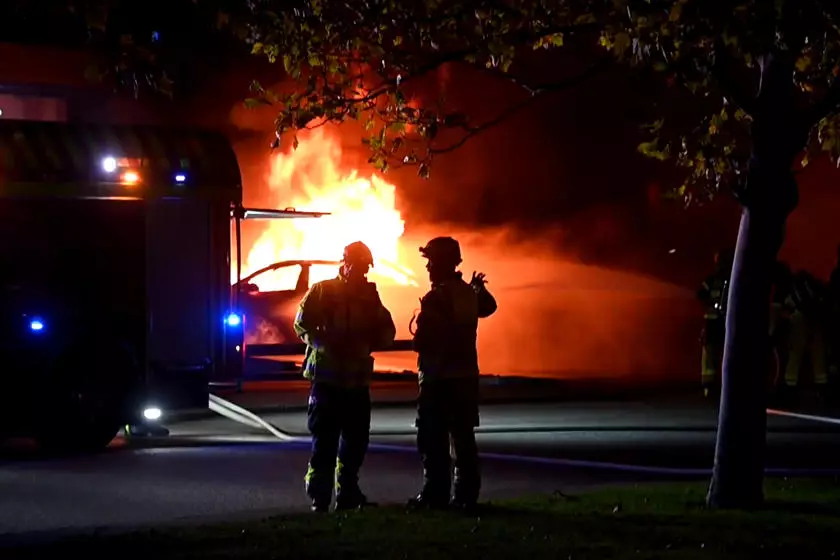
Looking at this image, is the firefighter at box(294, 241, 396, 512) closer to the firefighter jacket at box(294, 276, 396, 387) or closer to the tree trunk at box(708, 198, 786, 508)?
the firefighter jacket at box(294, 276, 396, 387)

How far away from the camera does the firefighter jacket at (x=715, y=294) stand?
51.6 feet

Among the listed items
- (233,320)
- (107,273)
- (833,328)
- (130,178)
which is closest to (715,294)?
(833,328)

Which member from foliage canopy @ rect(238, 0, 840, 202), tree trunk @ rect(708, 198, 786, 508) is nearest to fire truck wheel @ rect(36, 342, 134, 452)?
foliage canopy @ rect(238, 0, 840, 202)

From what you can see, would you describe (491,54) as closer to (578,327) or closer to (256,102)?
(256,102)

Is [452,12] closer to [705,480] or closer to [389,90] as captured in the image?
[389,90]

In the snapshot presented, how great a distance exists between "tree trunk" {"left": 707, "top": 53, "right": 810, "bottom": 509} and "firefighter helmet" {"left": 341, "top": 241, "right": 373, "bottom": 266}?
6.97ft

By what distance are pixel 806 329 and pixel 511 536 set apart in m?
10.3

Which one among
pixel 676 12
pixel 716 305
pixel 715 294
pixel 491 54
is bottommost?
pixel 716 305

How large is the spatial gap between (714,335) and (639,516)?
24.2ft

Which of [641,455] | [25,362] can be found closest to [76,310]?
[25,362]

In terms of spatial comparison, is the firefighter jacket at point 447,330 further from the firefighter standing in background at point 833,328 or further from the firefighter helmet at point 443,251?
the firefighter standing in background at point 833,328

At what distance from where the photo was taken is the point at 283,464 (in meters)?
12.0

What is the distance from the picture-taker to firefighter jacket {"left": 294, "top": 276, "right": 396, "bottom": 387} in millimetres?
9266

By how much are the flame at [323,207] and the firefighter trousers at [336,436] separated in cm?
1932
